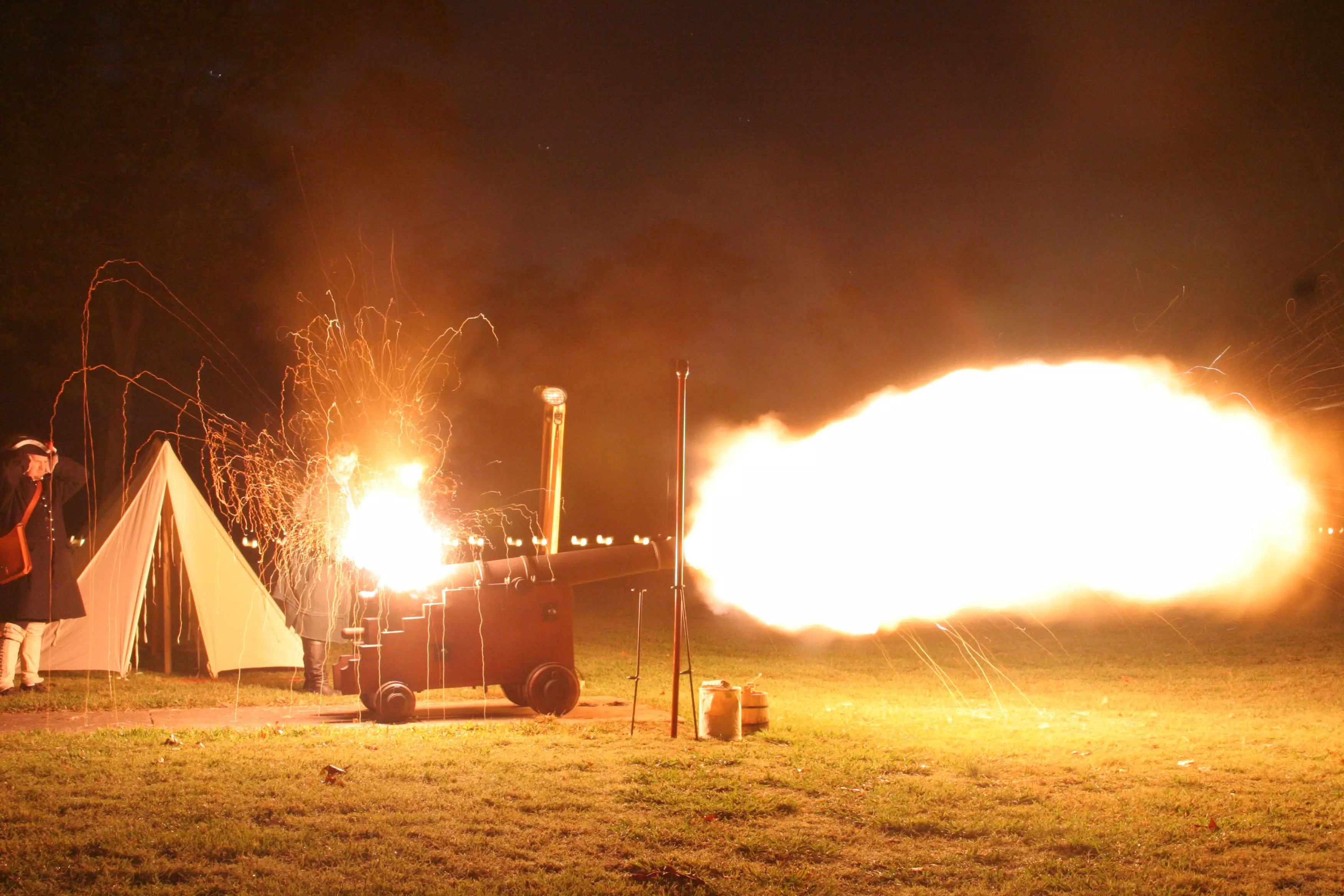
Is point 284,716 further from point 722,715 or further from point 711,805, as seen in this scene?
A: point 711,805

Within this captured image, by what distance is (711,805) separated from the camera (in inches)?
233

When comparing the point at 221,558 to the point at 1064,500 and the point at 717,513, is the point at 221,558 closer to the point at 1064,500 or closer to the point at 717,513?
the point at 717,513

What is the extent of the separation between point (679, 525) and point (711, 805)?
7.68 feet

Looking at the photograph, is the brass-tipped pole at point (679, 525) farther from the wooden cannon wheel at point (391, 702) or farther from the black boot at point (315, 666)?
the black boot at point (315, 666)

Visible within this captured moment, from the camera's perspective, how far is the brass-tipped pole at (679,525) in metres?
7.76

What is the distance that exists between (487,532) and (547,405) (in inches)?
1576

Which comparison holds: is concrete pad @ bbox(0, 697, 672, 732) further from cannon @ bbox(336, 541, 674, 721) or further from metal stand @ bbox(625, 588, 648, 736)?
cannon @ bbox(336, 541, 674, 721)

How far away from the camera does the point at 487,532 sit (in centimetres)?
4888

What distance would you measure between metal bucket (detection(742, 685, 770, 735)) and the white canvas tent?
651cm

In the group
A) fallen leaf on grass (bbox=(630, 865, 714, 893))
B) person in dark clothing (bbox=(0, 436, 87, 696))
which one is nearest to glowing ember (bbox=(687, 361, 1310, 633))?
fallen leaf on grass (bbox=(630, 865, 714, 893))

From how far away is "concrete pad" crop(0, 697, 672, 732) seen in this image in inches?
326

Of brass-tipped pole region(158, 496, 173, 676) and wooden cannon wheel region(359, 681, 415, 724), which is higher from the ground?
brass-tipped pole region(158, 496, 173, 676)

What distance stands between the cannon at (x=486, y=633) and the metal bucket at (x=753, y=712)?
121 cm

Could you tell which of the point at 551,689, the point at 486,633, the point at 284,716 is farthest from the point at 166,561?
the point at 551,689
